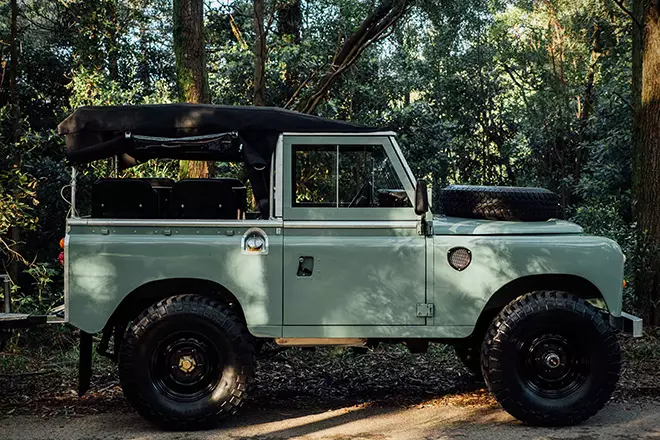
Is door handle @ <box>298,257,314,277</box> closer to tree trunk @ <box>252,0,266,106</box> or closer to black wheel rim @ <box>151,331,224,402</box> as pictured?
black wheel rim @ <box>151,331,224,402</box>

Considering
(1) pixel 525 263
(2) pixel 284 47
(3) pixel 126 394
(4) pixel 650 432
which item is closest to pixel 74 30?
(2) pixel 284 47

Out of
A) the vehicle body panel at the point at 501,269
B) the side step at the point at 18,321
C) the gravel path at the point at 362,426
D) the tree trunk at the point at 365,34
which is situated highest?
the tree trunk at the point at 365,34

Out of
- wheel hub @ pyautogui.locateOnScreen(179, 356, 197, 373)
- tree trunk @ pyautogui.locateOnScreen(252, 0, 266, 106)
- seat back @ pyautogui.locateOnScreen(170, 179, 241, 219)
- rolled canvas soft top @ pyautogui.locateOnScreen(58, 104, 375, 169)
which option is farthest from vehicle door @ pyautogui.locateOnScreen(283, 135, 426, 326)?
tree trunk @ pyautogui.locateOnScreen(252, 0, 266, 106)

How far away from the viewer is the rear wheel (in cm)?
588

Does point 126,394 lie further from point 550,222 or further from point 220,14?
point 220,14

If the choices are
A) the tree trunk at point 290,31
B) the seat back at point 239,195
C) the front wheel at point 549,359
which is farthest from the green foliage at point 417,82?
the front wheel at point 549,359

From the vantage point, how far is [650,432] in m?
5.80

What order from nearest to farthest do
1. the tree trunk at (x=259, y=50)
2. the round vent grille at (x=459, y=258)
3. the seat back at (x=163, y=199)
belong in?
1. the round vent grille at (x=459, y=258)
2. the seat back at (x=163, y=199)
3. the tree trunk at (x=259, y=50)

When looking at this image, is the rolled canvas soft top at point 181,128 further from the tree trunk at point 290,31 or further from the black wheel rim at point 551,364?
the tree trunk at point 290,31

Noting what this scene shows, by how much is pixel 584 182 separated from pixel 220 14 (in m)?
9.35

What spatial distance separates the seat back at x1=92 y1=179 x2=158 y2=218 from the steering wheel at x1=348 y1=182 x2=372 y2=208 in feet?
5.14

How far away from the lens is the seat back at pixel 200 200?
Result: 6133mm

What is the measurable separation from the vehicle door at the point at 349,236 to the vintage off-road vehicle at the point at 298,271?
11mm

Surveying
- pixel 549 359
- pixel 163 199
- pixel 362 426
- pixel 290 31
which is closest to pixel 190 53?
pixel 163 199
